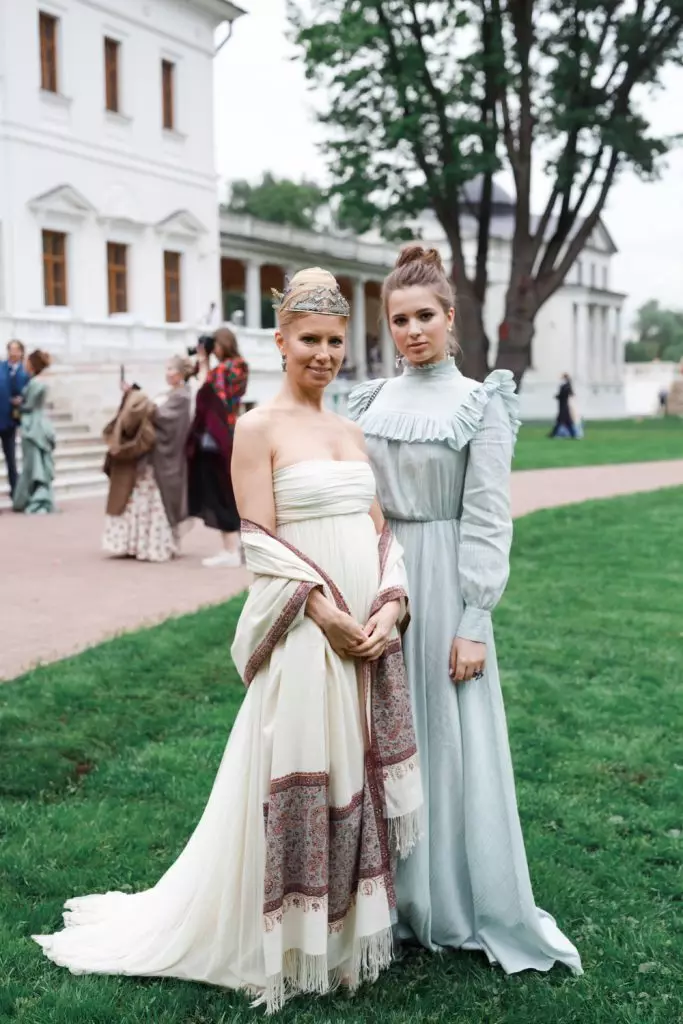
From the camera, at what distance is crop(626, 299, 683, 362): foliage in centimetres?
11125

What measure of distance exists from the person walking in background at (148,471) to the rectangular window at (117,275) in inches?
649

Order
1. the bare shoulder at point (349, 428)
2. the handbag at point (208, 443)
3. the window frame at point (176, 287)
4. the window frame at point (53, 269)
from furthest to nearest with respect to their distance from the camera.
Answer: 1. the window frame at point (176, 287)
2. the window frame at point (53, 269)
3. the handbag at point (208, 443)
4. the bare shoulder at point (349, 428)

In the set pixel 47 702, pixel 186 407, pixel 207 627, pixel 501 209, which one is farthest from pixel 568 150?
pixel 501 209

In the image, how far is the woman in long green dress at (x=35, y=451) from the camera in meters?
13.8

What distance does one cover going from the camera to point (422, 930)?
328 centimetres

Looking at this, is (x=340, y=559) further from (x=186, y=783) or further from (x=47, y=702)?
(x=47, y=702)

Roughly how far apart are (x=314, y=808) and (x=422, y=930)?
2.34 ft

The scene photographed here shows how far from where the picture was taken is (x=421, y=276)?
3.03 meters

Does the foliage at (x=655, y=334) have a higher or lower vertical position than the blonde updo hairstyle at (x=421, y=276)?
higher

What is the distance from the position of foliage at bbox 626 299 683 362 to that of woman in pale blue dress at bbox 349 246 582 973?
11134 cm

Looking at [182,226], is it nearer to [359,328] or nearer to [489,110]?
[489,110]

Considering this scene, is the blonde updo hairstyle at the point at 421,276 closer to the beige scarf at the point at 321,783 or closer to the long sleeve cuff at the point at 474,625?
the beige scarf at the point at 321,783

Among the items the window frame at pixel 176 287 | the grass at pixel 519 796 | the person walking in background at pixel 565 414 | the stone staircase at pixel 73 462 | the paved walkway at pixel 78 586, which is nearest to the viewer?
the grass at pixel 519 796

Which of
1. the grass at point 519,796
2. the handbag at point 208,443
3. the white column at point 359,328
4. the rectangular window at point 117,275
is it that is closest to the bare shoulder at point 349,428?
the grass at point 519,796
